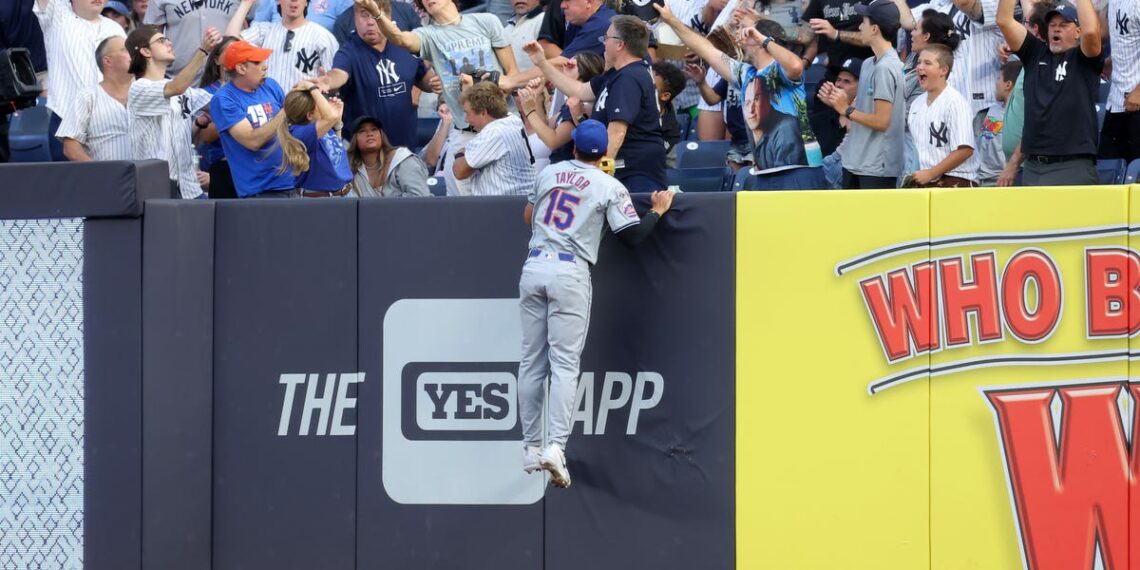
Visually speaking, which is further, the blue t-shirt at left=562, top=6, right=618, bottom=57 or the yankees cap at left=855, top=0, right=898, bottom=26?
the blue t-shirt at left=562, top=6, right=618, bottom=57

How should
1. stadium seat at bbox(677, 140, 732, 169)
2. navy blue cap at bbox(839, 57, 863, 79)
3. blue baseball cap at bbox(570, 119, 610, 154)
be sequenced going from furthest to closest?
1. stadium seat at bbox(677, 140, 732, 169)
2. navy blue cap at bbox(839, 57, 863, 79)
3. blue baseball cap at bbox(570, 119, 610, 154)

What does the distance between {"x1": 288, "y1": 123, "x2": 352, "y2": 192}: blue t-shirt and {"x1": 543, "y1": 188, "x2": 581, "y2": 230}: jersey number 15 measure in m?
2.04

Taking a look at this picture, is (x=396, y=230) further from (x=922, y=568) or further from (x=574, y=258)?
(x=922, y=568)

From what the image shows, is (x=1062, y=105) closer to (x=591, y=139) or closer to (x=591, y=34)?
(x=591, y=139)

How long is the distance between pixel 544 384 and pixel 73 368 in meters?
2.54

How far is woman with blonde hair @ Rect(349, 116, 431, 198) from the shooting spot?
30.5 ft

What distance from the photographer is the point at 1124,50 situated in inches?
368

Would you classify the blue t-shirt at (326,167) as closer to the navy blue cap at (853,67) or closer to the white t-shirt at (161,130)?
the white t-shirt at (161,130)

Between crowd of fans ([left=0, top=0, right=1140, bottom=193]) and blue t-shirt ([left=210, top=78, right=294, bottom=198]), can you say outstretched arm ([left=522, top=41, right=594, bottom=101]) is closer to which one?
crowd of fans ([left=0, top=0, right=1140, bottom=193])

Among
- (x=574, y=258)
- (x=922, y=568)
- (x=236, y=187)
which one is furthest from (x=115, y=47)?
(x=922, y=568)

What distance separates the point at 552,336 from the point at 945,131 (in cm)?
304

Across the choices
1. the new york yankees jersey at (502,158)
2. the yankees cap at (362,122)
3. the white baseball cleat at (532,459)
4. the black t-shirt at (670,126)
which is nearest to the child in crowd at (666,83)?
the black t-shirt at (670,126)

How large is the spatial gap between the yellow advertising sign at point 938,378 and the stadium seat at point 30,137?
749 cm

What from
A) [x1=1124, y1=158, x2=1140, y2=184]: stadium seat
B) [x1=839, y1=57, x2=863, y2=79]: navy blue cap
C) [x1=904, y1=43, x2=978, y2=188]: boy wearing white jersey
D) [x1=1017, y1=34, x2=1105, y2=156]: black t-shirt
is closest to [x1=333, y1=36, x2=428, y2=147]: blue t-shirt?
[x1=839, y1=57, x2=863, y2=79]: navy blue cap
